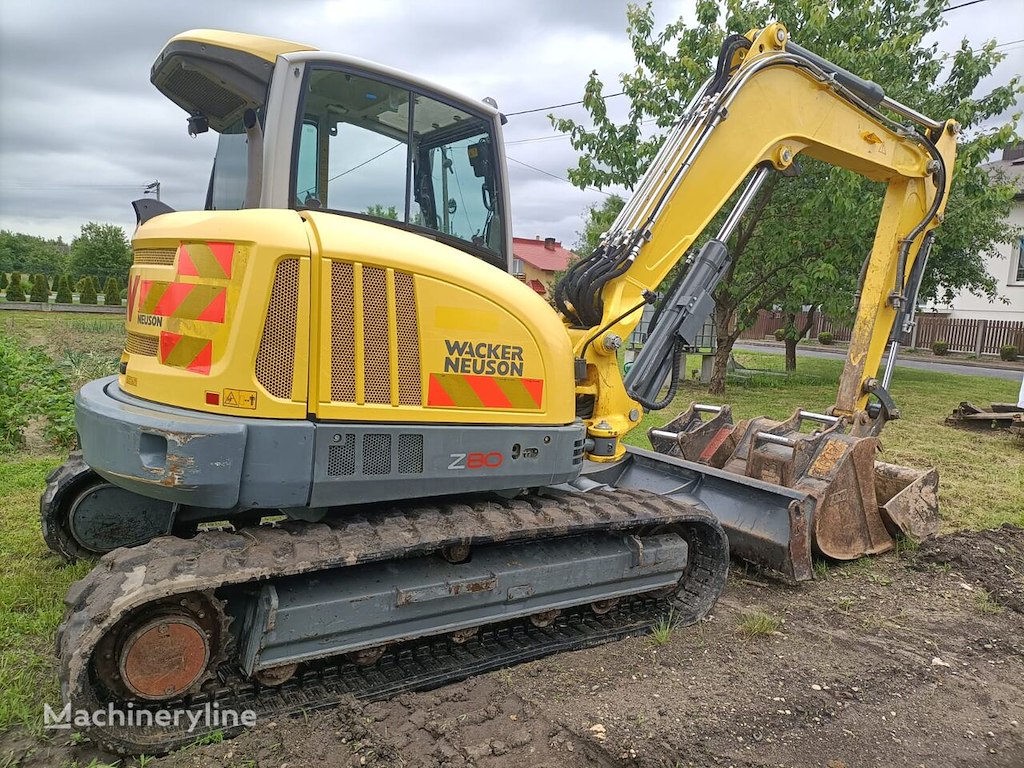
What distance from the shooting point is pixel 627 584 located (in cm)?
392

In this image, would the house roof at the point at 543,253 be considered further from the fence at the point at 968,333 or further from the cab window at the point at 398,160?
the cab window at the point at 398,160

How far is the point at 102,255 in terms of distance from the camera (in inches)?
1660

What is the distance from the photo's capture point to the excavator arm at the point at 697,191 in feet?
14.1

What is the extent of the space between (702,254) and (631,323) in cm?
81

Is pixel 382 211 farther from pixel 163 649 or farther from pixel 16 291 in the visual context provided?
pixel 16 291

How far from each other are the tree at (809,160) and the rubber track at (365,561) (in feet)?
25.4

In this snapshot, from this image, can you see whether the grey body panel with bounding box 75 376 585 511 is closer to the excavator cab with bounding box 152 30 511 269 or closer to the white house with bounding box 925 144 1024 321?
the excavator cab with bounding box 152 30 511 269

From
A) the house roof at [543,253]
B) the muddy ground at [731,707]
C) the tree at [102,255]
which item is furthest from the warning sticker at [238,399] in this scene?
the house roof at [543,253]

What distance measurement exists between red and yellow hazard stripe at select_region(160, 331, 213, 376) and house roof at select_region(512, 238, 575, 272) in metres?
48.5

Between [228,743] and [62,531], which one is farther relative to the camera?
[62,531]

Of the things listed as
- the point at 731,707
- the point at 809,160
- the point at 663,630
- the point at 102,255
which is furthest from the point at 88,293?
the point at 731,707

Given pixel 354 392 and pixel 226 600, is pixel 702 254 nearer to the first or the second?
pixel 354 392

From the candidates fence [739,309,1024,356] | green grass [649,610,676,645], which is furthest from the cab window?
fence [739,309,1024,356]

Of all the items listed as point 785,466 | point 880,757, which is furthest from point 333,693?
point 785,466
